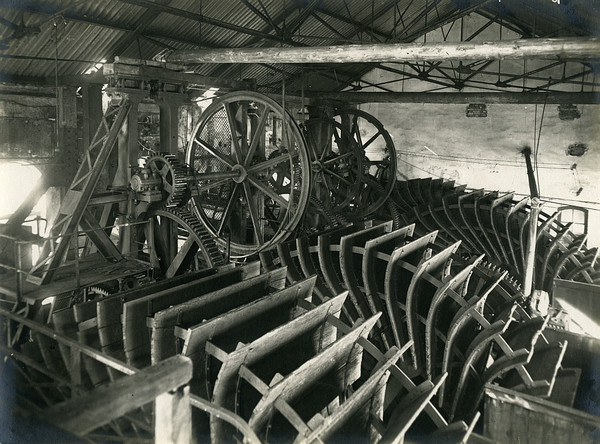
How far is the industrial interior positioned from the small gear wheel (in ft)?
0.09

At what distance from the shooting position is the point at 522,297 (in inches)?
279

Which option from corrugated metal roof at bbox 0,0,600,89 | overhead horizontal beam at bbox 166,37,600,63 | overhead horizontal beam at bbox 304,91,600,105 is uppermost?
corrugated metal roof at bbox 0,0,600,89

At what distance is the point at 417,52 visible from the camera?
546 centimetres

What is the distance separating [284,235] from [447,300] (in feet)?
7.63

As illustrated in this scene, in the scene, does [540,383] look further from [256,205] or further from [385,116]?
[385,116]

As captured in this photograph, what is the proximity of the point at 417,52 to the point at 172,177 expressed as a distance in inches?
124

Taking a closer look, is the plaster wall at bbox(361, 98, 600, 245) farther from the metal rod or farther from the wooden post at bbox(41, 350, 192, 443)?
the wooden post at bbox(41, 350, 192, 443)

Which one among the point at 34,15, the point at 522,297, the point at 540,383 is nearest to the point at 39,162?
the point at 34,15

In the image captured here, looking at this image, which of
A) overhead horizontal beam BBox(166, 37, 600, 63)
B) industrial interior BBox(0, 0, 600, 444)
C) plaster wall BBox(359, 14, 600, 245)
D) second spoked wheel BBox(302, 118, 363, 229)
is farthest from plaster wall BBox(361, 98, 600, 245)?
overhead horizontal beam BBox(166, 37, 600, 63)

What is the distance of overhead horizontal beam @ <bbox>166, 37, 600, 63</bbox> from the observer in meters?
4.67

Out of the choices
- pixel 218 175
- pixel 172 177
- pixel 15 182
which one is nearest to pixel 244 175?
pixel 218 175

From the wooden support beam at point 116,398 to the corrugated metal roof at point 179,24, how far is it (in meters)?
5.35

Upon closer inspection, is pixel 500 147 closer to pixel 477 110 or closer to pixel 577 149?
pixel 477 110

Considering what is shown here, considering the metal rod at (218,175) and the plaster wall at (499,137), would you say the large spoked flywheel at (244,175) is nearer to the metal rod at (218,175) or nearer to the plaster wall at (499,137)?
the metal rod at (218,175)
